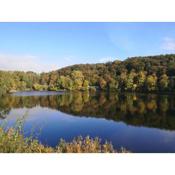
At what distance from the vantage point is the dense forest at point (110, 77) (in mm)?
26031

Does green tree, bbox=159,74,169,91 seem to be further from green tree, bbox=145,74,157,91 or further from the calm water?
the calm water

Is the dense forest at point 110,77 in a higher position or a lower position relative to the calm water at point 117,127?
higher

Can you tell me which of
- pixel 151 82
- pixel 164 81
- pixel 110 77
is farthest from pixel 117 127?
pixel 110 77

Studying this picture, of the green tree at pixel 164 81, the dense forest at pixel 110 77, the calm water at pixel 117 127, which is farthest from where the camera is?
the dense forest at pixel 110 77

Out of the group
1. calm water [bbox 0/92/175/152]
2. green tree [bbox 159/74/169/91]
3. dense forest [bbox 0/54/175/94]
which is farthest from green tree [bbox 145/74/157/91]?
calm water [bbox 0/92/175/152]

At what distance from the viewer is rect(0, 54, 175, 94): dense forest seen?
26.0 m

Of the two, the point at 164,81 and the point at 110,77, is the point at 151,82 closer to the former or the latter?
the point at 164,81

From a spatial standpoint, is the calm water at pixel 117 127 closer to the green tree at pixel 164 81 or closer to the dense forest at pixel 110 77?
the green tree at pixel 164 81

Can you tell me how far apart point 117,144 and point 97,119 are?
14.1ft

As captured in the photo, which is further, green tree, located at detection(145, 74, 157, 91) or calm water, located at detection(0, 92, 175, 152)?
green tree, located at detection(145, 74, 157, 91)

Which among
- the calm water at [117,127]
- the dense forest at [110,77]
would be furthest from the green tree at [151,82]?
the calm water at [117,127]
